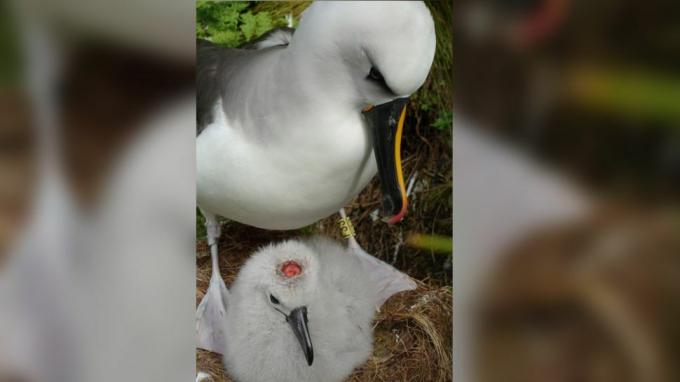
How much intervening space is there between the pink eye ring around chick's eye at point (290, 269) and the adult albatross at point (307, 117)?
82 mm

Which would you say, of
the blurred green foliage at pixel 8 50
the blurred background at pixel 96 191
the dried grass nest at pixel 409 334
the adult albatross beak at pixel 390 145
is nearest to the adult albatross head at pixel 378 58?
the adult albatross beak at pixel 390 145

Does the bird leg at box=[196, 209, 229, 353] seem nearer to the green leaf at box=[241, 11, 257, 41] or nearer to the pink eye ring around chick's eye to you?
the pink eye ring around chick's eye

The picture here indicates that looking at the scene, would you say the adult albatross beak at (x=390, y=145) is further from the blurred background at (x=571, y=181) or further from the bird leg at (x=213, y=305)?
the bird leg at (x=213, y=305)

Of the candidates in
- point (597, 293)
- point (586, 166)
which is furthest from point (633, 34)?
point (597, 293)

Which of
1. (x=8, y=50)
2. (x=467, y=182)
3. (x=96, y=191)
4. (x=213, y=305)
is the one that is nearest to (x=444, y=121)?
(x=467, y=182)

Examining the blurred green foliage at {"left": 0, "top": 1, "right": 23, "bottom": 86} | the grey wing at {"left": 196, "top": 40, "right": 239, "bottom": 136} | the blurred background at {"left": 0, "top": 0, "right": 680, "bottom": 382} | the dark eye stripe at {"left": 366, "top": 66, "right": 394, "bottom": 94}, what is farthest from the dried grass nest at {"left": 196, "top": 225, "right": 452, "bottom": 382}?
the blurred green foliage at {"left": 0, "top": 1, "right": 23, "bottom": 86}

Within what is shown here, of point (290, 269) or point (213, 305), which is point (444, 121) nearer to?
point (290, 269)

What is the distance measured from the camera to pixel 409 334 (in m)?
1.37

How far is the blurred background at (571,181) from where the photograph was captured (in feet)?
4.44

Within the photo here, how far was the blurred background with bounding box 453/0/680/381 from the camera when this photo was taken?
1.35 m

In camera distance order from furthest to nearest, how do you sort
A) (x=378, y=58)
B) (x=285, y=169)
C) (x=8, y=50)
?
1. (x=8, y=50)
2. (x=285, y=169)
3. (x=378, y=58)

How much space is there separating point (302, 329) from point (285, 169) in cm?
35

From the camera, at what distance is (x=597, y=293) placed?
138 cm

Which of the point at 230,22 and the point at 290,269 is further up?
the point at 230,22
